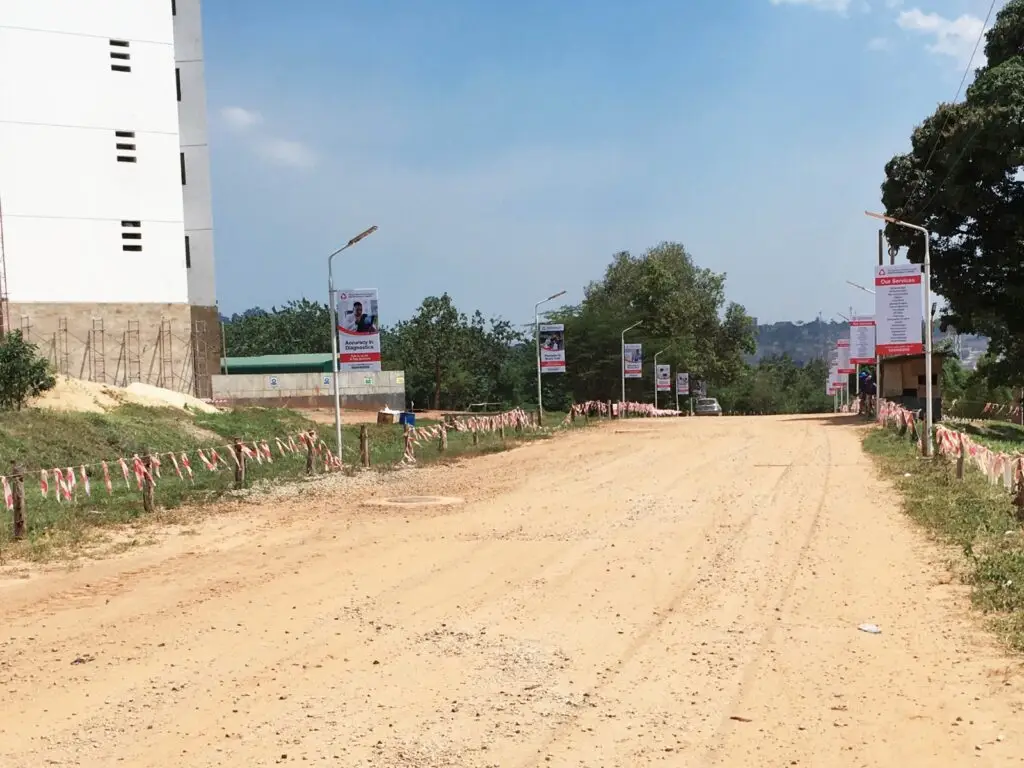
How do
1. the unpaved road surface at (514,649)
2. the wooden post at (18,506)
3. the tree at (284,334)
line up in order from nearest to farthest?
1. the unpaved road surface at (514,649)
2. the wooden post at (18,506)
3. the tree at (284,334)

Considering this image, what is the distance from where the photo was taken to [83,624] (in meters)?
9.76

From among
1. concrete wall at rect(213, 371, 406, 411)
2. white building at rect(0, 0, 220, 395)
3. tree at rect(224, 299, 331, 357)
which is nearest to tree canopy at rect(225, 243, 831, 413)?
tree at rect(224, 299, 331, 357)

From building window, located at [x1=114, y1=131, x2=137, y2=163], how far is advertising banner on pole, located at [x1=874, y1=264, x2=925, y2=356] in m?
37.6

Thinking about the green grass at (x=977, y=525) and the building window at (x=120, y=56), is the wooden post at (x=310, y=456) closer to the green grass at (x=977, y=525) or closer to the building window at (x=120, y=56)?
the green grass at (x=977, y=525)

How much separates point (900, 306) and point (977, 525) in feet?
42.1

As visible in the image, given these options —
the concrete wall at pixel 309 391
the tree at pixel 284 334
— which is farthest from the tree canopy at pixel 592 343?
the concrete wall at pixel 309 391

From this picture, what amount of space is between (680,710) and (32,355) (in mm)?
32341

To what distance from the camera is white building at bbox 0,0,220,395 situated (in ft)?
148

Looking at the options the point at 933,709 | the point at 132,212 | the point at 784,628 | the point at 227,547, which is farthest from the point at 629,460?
the point at 132,212

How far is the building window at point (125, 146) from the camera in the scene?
47406 mm

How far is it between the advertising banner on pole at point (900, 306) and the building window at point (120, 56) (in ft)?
129

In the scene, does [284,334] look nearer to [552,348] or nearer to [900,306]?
[552,348]

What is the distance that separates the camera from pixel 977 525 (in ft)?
44.3

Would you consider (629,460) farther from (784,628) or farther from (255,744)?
(255,744)
